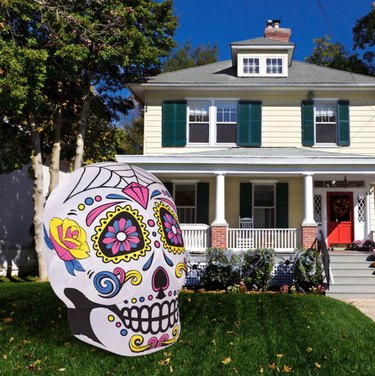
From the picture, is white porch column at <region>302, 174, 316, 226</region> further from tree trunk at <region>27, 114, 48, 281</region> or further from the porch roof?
tree trunk at <region>27, 114, 48, 281</region>

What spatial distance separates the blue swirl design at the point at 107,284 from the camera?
4109mm

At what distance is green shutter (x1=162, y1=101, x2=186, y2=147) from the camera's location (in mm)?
16109

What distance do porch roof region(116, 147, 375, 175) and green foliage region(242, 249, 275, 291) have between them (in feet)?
9.82

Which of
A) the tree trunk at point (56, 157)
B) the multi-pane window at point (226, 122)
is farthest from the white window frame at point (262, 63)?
the tree trunk at point (56, 157)

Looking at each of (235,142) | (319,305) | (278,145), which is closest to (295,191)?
(278,145)

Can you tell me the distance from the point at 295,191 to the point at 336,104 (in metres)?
3.53

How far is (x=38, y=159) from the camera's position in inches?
583

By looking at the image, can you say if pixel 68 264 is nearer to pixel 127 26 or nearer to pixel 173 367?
pixel 173 367

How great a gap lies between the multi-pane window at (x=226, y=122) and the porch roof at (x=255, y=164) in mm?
2623

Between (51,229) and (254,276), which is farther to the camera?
(254,276)

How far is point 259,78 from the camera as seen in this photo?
16.7 m

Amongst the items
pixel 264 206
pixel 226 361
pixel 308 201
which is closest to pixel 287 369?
pixel 226 361

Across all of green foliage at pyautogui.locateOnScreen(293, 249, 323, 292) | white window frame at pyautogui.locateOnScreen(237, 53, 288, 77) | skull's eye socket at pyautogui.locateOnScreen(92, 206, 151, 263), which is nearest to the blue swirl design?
skull's eye socket at pyautogui.locateOnScreen(92, 206, 151, 263)

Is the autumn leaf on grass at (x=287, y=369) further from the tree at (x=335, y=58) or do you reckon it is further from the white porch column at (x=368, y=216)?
the tree at (x=335, y=58)
